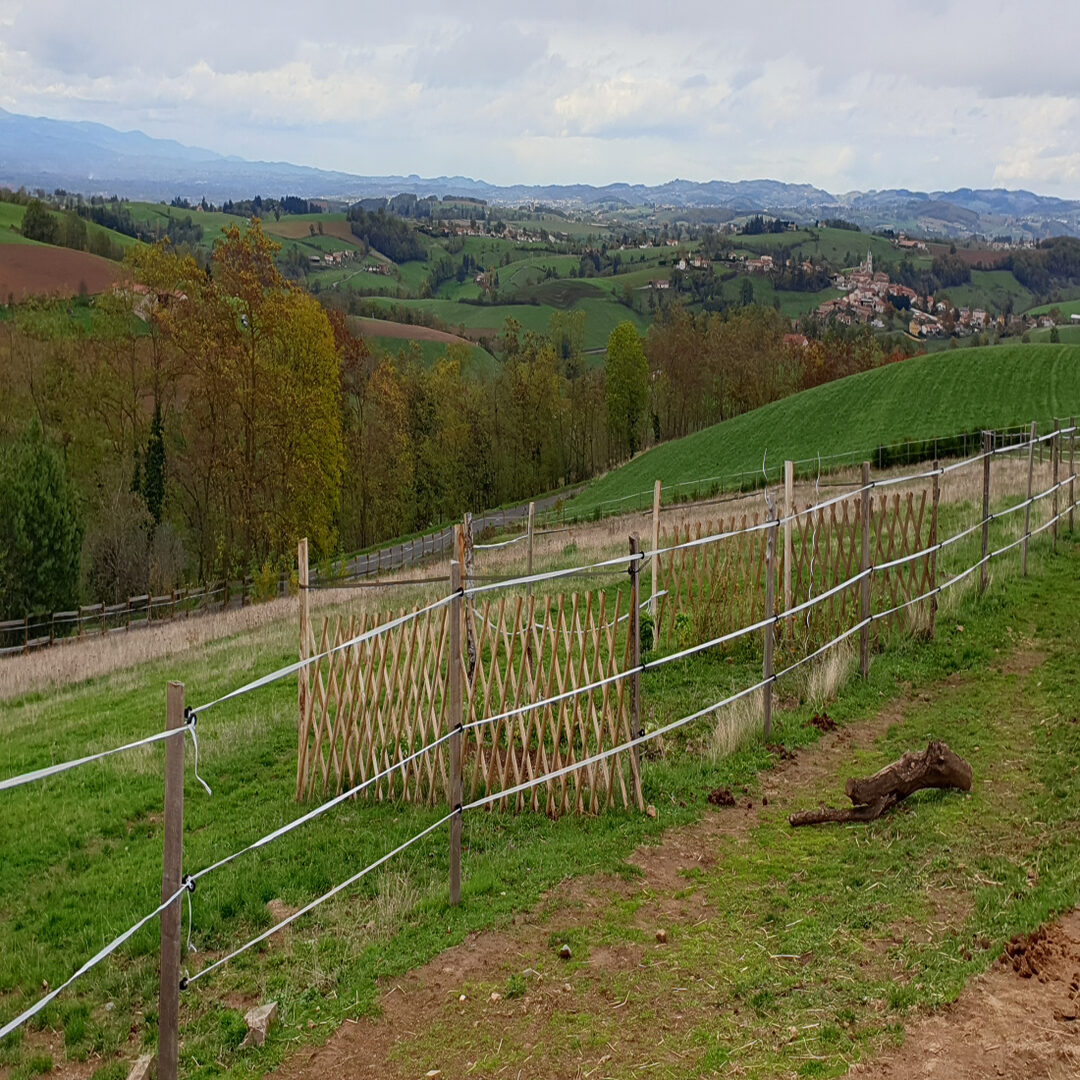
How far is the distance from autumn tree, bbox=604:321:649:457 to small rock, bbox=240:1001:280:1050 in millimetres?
64120

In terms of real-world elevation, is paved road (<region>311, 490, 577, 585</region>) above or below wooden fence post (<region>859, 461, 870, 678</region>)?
below

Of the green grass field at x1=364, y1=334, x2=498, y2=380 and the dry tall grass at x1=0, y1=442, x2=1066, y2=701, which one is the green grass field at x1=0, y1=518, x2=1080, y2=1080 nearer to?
the dry tall grass at x1=0, y1=442, x2=1066, y2=701

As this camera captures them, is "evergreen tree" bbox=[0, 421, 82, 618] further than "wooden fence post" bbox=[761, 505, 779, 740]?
Yes

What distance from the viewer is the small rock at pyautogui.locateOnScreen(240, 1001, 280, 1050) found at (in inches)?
205

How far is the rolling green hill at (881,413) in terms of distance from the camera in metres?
47.5

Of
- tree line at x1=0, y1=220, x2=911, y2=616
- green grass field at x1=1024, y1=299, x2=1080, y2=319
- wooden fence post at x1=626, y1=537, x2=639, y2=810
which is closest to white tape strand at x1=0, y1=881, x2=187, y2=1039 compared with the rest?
wooden fence post at x1=626, y1=537, x2=639, y2=810

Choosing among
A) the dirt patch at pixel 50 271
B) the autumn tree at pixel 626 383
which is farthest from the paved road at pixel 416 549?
the dirt patch at pixel 50 271

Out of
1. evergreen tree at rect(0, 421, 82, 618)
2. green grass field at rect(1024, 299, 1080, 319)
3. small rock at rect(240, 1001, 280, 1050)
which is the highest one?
green grass field at rect(1024, 299, 1080, 319)

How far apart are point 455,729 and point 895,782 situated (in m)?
3.34

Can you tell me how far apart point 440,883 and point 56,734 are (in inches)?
317

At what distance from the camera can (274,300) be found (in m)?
33.6

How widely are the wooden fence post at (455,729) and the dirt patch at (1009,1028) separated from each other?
2947mm

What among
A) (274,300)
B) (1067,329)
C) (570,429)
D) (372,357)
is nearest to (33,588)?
(274,300)

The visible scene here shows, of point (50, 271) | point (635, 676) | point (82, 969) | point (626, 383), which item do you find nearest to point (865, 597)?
point (635, 676)
